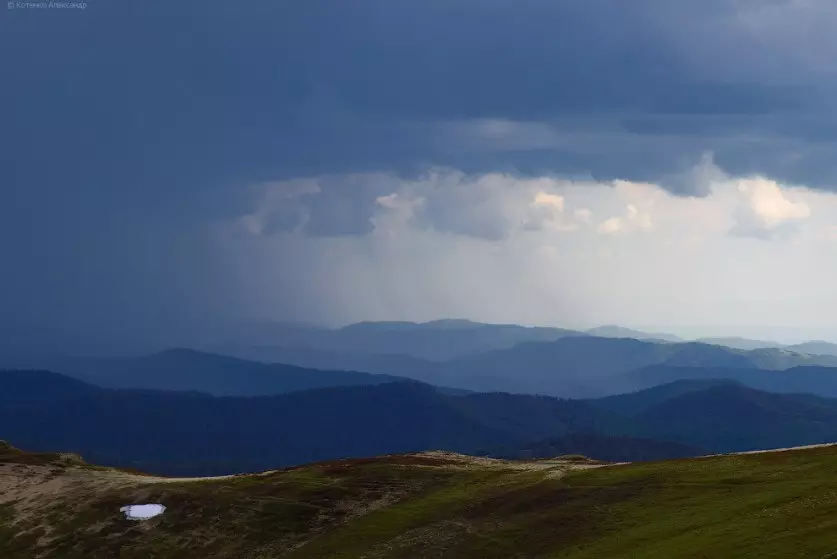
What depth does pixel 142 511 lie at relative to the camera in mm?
90812

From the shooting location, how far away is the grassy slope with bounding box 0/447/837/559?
2258 inches

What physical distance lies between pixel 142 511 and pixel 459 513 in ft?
132

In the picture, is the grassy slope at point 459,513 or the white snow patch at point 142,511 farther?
the white snow patch at point 142,511

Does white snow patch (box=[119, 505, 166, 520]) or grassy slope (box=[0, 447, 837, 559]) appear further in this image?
white snow patch (box=[119, 505, 166, 520])

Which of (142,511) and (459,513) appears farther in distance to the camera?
(142,511)

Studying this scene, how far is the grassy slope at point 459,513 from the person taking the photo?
5734cm

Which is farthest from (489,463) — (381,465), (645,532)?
(645,532)

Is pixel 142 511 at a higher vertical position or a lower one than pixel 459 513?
lower

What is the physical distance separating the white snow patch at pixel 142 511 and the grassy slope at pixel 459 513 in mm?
1157

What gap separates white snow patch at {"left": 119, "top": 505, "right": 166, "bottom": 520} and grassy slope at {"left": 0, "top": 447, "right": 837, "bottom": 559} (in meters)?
1.16

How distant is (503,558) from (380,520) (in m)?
19.1

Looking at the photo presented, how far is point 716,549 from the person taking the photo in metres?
51.7

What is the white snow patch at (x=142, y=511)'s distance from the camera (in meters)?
89.6

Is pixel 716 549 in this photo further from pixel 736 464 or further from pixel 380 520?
pixel 380 520
